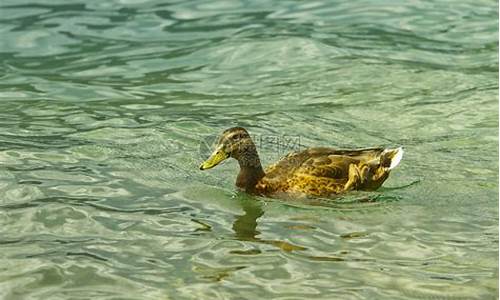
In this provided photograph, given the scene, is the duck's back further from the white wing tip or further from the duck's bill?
the duck's bill

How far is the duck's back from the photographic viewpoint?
10.6 metres

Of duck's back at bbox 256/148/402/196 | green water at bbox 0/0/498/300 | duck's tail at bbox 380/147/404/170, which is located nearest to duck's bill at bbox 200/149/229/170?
green water at bbox 0/0/498/300

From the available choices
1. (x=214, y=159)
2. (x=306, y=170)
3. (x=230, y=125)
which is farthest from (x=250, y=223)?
(x=230, y=125)

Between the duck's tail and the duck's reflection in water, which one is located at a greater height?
the duck's tail

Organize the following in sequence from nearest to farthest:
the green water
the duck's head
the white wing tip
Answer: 1. the green water
2. the duck's head
3. the white wing tip

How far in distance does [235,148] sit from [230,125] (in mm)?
2593

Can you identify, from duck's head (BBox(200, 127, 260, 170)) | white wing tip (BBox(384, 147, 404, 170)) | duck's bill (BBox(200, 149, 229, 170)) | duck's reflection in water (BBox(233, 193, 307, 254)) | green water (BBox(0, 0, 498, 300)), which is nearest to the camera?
green water (BBox(0, 0, 498, 300))

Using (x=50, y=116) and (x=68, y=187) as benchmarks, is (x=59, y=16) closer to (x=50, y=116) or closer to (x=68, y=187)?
(x=50, y=116)

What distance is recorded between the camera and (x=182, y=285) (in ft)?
26.3

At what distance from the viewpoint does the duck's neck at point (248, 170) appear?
1071 centimetres

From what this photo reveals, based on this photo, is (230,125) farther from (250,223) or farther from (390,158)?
(250,223)

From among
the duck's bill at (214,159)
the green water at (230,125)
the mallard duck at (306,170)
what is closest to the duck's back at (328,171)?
the mallard duck at (306,170)

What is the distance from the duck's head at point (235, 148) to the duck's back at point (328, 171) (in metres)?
0.24

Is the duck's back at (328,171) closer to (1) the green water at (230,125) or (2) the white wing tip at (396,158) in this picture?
(2) the white wing tip at (396,158)
